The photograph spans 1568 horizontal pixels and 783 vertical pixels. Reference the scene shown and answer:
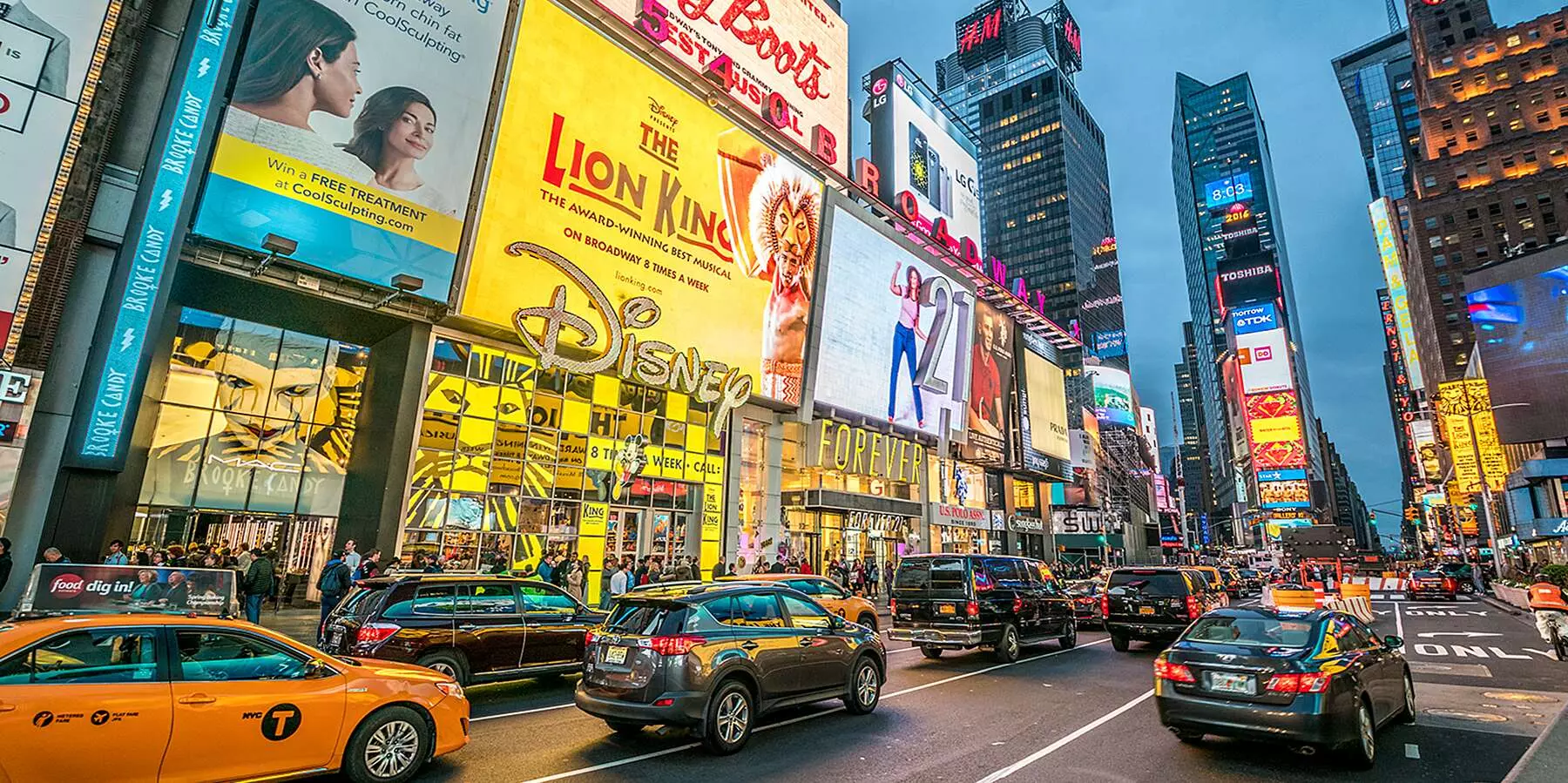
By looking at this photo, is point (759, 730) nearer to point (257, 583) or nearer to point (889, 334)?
point (257, 583)

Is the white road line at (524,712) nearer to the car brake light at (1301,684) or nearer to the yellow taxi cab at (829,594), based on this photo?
the yellow taxi cab at (829,594)

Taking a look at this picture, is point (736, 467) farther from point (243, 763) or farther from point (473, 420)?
point (243, 763)

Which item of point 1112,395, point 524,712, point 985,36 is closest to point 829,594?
point 524,712

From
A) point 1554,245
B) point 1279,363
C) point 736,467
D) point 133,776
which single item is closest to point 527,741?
point 133,776

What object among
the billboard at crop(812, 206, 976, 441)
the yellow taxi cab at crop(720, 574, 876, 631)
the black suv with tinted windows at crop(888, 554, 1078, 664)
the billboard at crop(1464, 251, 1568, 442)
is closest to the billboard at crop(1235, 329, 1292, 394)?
the billboard at crop(1464, 251, 1568, 442)

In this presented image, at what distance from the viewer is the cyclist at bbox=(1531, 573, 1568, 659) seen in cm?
1365

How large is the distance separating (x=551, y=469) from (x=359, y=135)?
1092cm

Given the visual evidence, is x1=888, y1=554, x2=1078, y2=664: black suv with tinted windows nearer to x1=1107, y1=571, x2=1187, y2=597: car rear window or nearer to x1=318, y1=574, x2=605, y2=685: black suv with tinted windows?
x1=1107, y1=571, x2=1187, y2=597: car rear window

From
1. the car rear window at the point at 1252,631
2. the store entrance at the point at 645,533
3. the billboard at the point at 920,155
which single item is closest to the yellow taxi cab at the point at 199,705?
the car rear window at the point at 1252,631

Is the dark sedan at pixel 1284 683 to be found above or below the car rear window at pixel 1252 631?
below

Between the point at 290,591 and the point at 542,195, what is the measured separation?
44.5 ft

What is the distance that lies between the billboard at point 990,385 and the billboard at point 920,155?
579 centimetres

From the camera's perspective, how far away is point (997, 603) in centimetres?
1385

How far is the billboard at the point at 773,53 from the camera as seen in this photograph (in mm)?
28000
